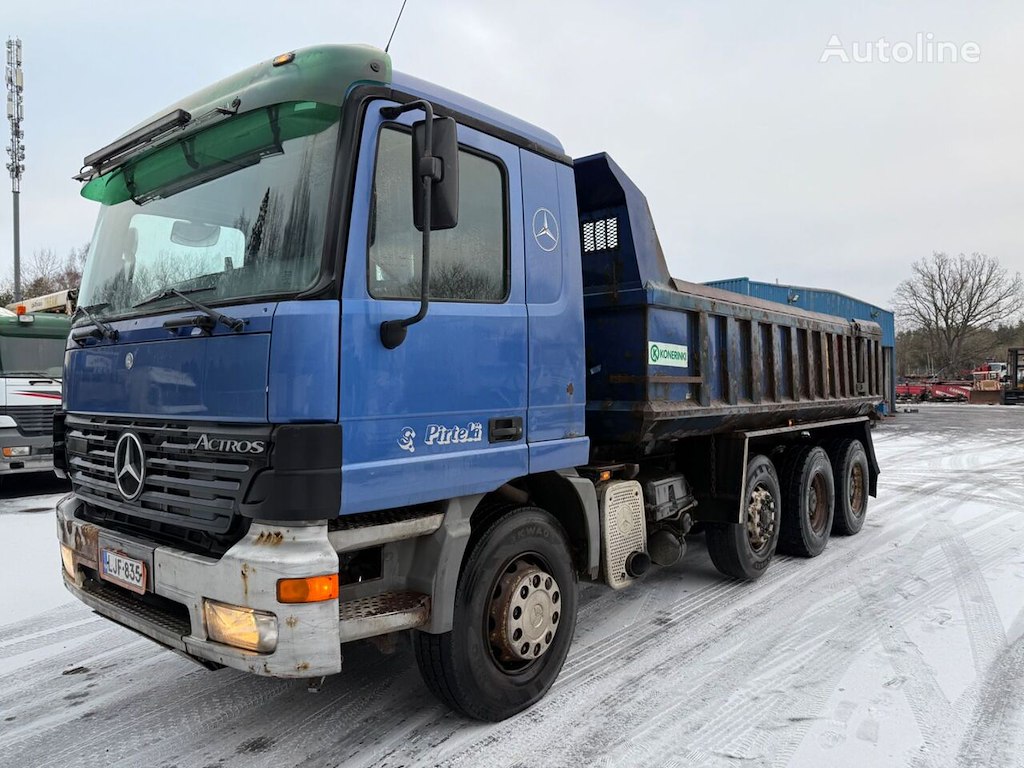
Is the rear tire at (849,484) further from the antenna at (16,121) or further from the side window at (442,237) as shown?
the antenna at (16,121)

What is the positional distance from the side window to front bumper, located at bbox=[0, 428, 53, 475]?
910 centimetres

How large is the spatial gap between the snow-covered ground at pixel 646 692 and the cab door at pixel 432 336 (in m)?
1.21

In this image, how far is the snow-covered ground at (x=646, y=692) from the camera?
295 centimetres

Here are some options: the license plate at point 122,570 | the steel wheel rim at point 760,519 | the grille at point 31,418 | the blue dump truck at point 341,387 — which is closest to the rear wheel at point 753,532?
the steel wheel rim at point 760,519

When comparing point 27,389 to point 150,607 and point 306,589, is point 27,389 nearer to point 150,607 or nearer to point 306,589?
point 150,607

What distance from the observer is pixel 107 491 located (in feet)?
10.2

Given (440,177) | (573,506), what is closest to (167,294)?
(440,177)

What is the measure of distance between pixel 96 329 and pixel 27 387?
8.01m

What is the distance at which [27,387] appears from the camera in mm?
9547

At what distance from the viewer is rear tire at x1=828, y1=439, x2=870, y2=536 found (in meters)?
7.05

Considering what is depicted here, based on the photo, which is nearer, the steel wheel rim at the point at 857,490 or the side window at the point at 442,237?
the side window at the point at 442,237

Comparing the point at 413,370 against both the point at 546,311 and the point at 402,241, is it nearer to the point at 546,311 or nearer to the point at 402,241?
the point at 402,241

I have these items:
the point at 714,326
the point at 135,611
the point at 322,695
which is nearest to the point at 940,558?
the point at 714,326

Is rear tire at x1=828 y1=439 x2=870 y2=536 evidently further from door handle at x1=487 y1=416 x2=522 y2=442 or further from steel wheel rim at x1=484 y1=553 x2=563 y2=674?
door handle at x1=487 y1=416 x2=522 y2=442
